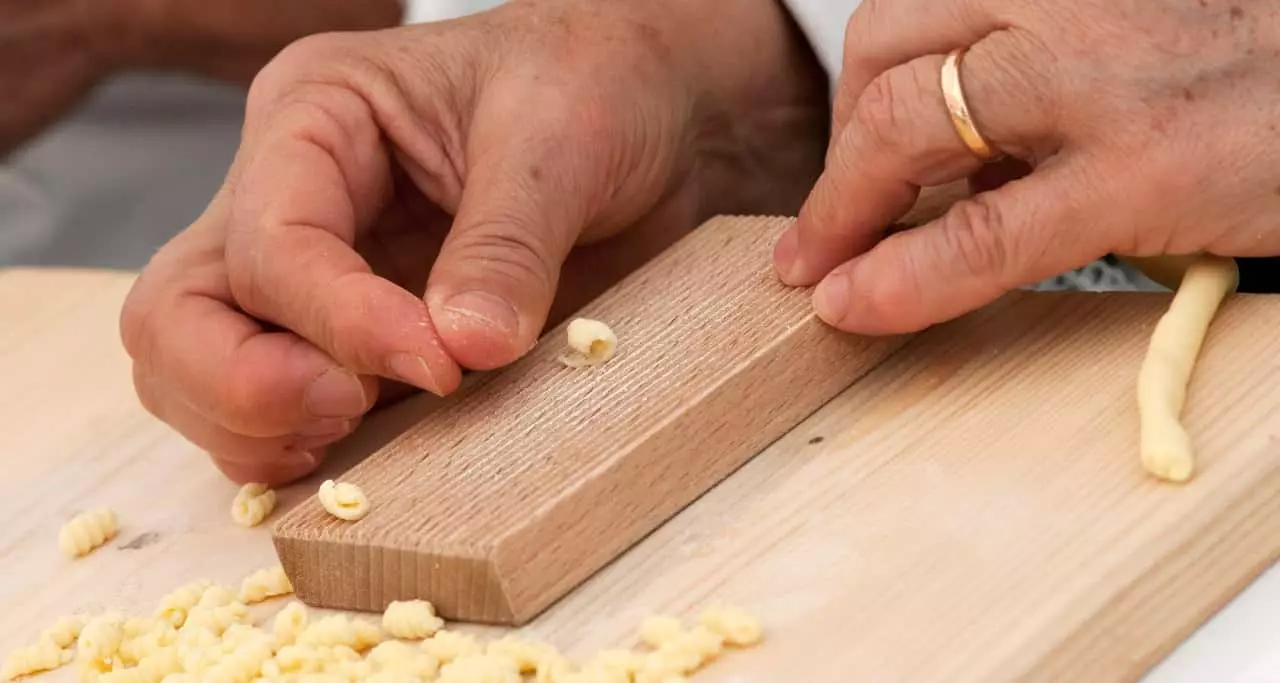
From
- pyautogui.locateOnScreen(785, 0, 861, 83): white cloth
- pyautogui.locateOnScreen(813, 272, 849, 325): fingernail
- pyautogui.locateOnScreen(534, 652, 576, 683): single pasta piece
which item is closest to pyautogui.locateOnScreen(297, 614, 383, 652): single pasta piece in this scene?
pyautogui.locateOnScreen(534, 652, 576, 683): single pasta piece

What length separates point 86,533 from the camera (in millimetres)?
885

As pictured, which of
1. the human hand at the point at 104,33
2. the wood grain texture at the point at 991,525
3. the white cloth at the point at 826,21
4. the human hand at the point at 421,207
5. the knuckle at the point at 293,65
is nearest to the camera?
the wood grain texture at the point at 991,525

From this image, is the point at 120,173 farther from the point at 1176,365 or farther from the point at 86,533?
the point at 1176,365

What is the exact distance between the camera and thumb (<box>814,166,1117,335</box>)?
78 cm

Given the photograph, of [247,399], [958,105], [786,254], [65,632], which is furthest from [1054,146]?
[65,632]

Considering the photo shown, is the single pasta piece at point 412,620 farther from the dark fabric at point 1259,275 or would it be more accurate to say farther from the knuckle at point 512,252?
the dark fabric at point 1259,275

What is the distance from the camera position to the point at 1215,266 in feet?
2.66

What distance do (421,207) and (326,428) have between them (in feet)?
0.79

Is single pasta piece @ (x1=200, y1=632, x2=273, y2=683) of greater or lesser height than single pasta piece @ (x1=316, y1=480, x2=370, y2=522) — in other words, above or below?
below

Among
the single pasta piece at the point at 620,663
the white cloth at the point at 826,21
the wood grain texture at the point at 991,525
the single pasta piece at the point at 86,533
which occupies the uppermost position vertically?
the white cloth at the point at 826,21

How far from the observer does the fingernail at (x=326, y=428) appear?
912 millimetres

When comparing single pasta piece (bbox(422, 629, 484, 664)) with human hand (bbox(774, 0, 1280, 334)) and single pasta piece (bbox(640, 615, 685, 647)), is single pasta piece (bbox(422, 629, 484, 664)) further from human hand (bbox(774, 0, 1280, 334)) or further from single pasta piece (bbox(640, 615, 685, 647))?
human hand (bbox(774, 0, 1280, 334))

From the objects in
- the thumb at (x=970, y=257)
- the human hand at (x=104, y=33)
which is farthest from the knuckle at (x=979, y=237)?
the human hand at (x=104, y=33)

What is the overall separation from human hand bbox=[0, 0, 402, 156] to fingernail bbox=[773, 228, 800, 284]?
122 cm
